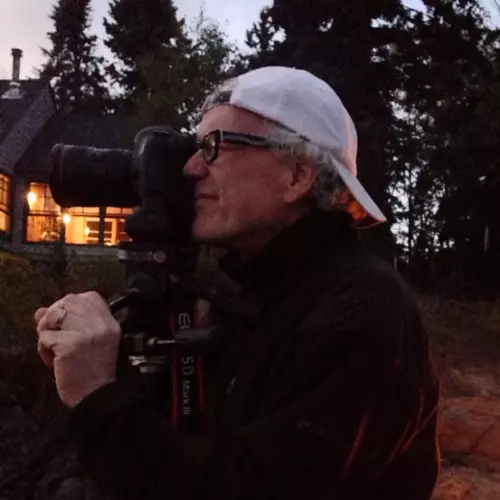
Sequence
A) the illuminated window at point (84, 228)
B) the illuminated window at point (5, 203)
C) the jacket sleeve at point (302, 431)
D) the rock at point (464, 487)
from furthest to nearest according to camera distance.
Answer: the illuminated window at point (5, 203), the illuminated window at point (84, 228), the rock at point (464, 487), the jacket sleeve at point (302, 431)

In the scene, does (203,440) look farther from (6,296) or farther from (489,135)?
(489,135)

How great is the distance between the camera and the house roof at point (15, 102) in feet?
66.0

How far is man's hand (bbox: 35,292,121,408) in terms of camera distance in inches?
58.4

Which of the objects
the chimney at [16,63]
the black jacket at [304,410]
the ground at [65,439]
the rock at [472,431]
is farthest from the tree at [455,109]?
the chimney at [16,63]

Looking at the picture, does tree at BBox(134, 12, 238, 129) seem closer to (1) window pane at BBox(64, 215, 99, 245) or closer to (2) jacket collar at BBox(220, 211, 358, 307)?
(1) window pane at BBox(64, 215, 99, 245)

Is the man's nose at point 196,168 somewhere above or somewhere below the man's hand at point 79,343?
above

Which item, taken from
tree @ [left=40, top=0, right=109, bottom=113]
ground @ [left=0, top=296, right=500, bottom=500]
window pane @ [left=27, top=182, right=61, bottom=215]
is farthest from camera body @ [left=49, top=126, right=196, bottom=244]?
tree @ [left=40, top=0, right=109, bottom=113]

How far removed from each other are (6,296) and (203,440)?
8040 mm

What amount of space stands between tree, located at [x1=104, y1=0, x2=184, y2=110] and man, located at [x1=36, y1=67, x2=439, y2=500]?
22.8 metres

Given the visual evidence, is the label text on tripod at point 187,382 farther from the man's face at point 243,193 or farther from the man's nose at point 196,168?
the man's nose at point 196,168

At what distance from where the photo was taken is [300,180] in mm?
1641

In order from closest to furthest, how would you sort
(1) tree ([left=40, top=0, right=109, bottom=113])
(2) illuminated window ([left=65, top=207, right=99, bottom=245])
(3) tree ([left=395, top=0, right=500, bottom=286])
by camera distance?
(3) tree ([left=395, top=0, right=500, bottom=286]), (2) illuminated window ([left=65, top=207, right=99, bottom=245]), (1) tree ([left=40, top=0, right=109, bottom=113])

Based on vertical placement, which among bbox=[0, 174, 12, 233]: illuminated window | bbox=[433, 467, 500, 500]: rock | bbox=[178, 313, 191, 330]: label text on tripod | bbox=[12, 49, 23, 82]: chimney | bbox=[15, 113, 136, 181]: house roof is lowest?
bbox=[433, 467, 500, 500]: rock

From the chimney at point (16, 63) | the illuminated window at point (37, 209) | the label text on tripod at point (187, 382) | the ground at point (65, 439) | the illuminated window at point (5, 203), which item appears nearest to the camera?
the label text on tripod at point (187, 382)
